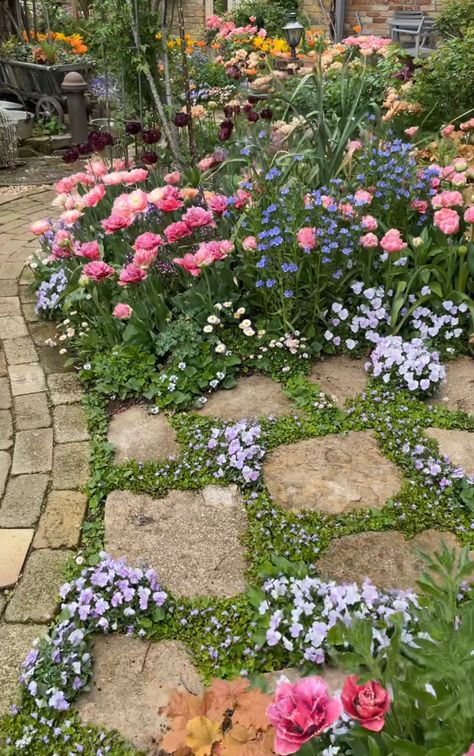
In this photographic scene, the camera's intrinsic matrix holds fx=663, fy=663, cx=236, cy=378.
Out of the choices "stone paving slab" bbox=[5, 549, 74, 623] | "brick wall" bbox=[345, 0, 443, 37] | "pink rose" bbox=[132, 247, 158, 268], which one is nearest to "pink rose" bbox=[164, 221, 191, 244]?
"pink rose" bbox=[132, 247, 158, 268]

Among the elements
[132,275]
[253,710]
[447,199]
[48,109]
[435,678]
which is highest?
[435,678]

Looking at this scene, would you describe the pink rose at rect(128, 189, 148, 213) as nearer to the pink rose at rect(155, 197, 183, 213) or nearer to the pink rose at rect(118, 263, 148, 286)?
the pink rose at rect(155, 197, 183, 213)

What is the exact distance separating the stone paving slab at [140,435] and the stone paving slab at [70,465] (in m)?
0.12

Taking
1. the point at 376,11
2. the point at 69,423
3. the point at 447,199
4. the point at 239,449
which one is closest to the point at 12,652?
the point at 239,449

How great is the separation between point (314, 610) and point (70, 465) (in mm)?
1152

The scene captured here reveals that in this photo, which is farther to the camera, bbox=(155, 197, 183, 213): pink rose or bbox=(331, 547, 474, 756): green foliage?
bbox=(155, 197, 183, 213): pink rose

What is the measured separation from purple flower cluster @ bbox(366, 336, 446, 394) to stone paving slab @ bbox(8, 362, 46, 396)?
1.46 metres

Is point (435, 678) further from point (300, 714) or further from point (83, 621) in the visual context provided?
point (83, 621)

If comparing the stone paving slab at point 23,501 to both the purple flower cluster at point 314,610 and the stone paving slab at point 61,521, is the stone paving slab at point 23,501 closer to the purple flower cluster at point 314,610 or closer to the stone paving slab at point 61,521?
the stone paving slab at point 61,521

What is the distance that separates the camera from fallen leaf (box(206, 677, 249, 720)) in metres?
1.29

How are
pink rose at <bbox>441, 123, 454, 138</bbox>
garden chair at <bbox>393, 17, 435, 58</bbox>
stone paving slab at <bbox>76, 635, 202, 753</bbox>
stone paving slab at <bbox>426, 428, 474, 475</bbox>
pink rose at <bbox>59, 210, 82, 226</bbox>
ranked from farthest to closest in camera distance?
garden chair at <bbox>393, 17, 435, 58</bbox>, pink rose at <bbox>441, 123, 454, 138</bbox>, pink rose at <bbox>59, 210, 82, 226</bbox>, stone paving slab at <bbox>426, 428, 474, 475</bbox>, stone paving slab at <bbox>76, 635, 202, 753</bbox>

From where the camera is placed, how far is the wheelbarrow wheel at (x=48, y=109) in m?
7.21

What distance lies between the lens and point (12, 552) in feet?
6.94

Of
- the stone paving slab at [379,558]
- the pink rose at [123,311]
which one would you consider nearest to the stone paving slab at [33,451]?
the pink rose at [123,311]
